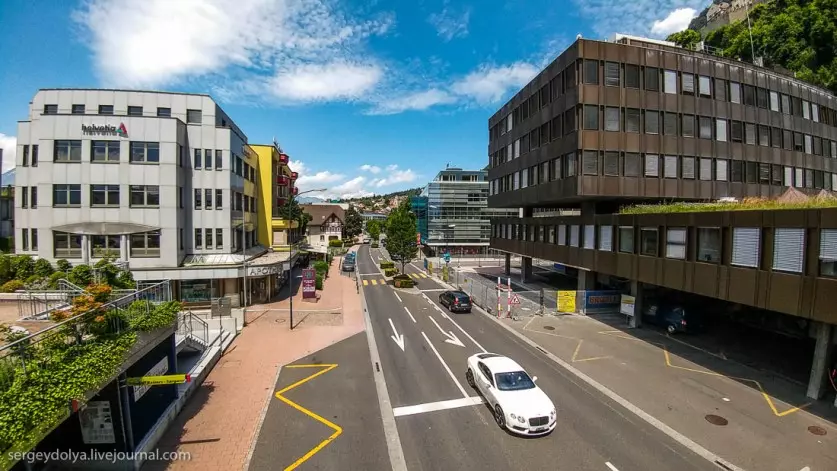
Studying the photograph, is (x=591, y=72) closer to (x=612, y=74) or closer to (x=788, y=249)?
(x=612, y=74)

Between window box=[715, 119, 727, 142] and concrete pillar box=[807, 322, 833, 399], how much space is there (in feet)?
62.6

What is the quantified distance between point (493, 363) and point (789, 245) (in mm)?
13297

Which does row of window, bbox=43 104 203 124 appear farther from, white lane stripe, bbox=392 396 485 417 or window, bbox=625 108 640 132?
window, bbox=625 108 640 132

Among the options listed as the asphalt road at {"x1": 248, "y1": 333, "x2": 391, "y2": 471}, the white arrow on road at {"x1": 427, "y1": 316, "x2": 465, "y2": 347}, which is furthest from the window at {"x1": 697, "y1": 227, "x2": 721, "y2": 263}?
the asphalt road at {"x1": 248, "y1": 333, "x2": 391, "y2": 471}

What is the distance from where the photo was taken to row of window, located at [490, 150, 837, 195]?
26.7m

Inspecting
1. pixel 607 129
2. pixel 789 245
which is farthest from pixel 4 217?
pixel 789 245

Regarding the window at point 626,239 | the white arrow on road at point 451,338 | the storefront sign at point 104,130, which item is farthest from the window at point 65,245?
the window at point 626,239

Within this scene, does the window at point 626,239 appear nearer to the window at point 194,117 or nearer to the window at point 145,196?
the window at point 145,196

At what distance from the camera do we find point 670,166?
90.2 ft

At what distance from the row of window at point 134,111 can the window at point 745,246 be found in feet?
128

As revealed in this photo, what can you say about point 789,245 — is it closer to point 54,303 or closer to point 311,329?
point 311,329

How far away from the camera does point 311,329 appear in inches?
982

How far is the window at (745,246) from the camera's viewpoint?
16.3 meters

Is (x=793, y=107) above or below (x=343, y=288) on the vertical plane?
above
